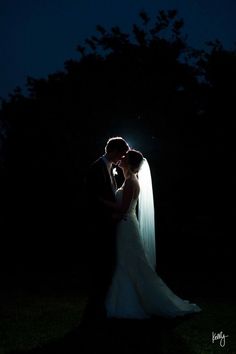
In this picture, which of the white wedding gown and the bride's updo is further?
the bride's updo

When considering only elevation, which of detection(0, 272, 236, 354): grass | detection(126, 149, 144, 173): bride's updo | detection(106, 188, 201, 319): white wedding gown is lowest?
detection(0, 272, 236, 354): grass

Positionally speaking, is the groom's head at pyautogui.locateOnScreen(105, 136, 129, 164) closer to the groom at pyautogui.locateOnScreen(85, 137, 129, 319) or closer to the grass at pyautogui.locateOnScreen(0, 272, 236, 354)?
the groom at pyautogui.locateOnScreen(85, 137, 129, 319)

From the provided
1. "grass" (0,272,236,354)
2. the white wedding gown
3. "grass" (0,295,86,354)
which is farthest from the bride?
"grass" (0,295,86,354)

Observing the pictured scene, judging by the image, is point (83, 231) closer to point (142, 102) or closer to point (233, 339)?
point (142, 102)

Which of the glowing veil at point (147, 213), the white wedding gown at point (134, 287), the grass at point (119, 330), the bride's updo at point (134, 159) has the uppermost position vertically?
the bride's updo at point (134, 159)

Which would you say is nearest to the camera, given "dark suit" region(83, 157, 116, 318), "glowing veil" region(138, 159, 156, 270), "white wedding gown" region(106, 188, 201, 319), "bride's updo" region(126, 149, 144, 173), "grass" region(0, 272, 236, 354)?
"grass" region(0, 272, 236, 354)

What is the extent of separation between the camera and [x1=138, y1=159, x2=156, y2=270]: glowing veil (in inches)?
287

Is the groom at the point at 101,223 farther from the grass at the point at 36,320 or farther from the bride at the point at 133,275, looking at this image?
the grass at the point at 36,320

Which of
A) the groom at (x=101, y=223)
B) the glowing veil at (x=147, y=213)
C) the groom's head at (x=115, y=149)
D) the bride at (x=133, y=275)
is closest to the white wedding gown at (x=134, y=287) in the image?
the bride at (x=133, y=275)

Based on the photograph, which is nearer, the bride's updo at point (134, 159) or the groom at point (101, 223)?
the groom at point (101, 223)

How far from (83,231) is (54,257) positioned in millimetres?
1192

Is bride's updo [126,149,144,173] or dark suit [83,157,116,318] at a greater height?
bride's updo [126,149,144,173]

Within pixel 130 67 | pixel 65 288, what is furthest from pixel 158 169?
pixel 65 288

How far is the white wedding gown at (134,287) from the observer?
6551 millimetres
